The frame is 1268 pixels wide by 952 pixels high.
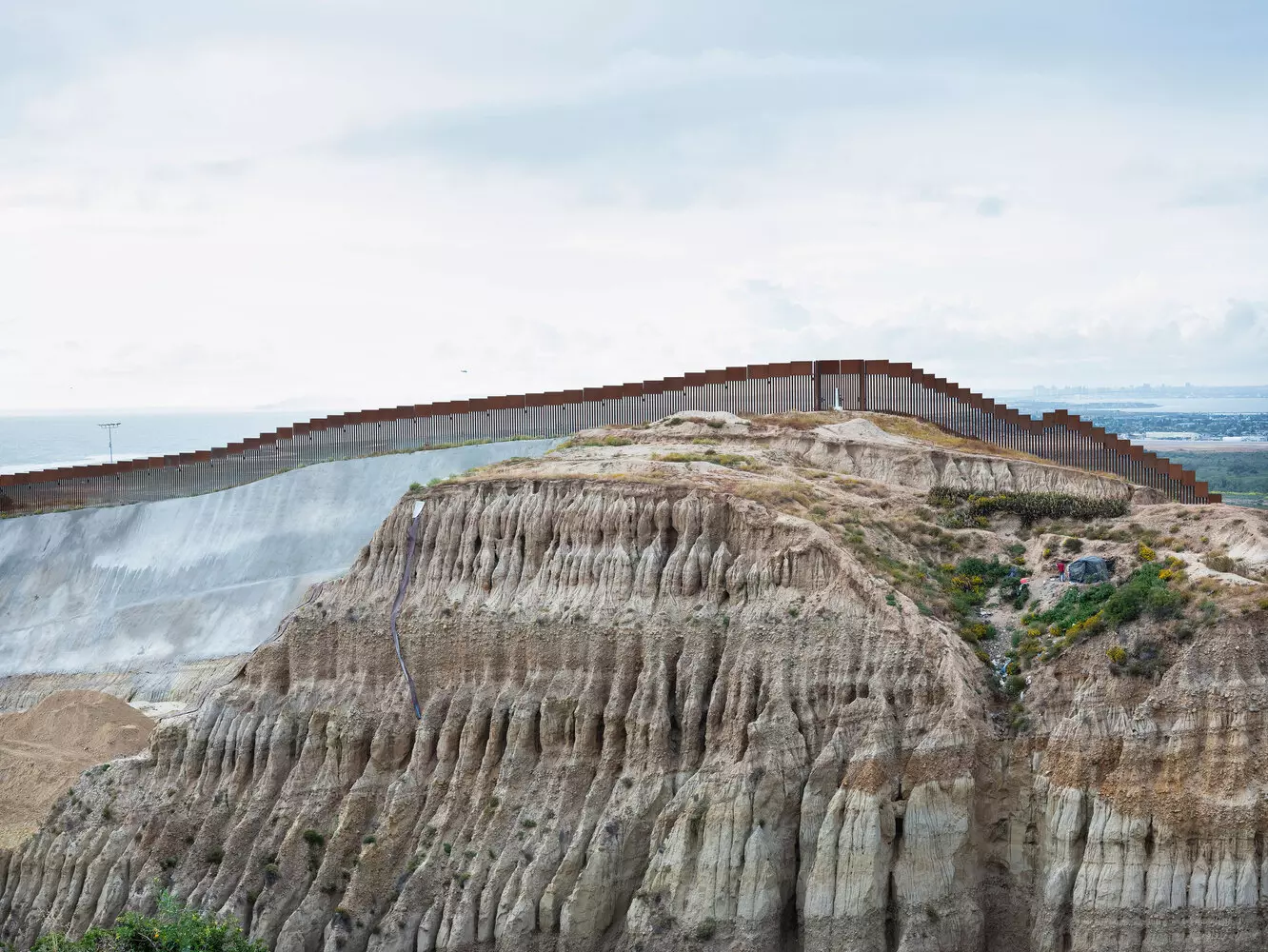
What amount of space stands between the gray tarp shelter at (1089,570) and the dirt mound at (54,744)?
3571cm

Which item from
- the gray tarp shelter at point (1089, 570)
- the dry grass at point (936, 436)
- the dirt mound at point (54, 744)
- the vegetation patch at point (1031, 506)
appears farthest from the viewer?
the dry grass at point (936, 436)

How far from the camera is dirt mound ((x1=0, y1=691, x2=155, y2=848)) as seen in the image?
184 ft

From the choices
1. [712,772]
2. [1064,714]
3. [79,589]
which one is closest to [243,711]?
[712,772]

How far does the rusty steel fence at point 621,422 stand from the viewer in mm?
57594

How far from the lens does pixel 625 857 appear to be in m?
38.3

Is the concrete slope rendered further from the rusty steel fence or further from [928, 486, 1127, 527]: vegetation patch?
[928, 486, 1127, 527]: vegetation patch

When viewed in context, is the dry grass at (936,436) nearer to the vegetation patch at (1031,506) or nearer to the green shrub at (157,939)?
the vegetation patch at (1031,506)

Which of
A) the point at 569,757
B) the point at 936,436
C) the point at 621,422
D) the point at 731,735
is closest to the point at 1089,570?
the point at 731,735

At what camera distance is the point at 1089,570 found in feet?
131

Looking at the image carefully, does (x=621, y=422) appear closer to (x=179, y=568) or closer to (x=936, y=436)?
(x=936, y=436)

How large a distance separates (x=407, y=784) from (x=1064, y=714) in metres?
17.9

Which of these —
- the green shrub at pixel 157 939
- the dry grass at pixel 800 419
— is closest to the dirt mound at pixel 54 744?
the green shrub at pixel 157 939

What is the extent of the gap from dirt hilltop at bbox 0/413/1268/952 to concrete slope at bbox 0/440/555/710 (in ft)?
67.6

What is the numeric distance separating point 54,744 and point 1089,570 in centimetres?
3953
